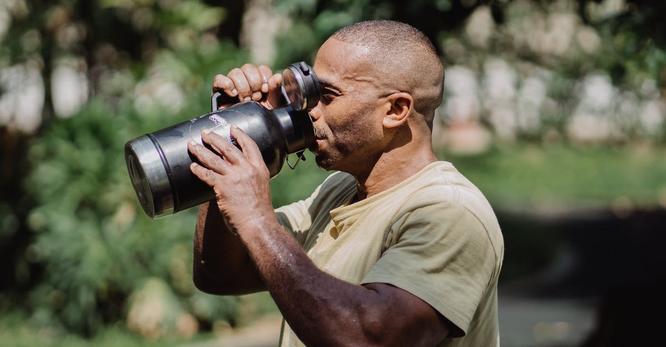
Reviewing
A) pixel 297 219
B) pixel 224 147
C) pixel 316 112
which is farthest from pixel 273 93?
pixel 224 147

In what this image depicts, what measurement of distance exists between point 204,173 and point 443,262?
1.98ft

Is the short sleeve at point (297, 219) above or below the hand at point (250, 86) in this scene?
below

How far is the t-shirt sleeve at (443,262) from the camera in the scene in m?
2.34

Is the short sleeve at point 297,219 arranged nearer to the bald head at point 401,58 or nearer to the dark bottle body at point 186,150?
the dark bottle body at point 186,150

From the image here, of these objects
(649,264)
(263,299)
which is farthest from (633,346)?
(649,264)

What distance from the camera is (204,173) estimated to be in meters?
2.51

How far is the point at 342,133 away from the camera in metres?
2.68

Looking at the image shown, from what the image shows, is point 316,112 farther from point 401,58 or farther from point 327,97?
point 401,58

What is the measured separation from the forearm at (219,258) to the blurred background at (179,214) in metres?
1.91

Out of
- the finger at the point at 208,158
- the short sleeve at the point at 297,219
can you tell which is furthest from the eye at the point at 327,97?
the short sleeve at the point at 297,219

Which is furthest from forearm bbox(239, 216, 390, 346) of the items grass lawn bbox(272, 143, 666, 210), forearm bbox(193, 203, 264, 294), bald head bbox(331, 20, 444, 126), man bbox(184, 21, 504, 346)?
grass lawn bbox(272, 143, 666, 210)

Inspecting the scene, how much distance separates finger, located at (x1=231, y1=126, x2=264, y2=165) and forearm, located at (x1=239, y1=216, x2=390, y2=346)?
226mm

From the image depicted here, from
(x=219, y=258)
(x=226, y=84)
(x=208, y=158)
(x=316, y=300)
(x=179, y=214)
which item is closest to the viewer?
(x=316, y=300)

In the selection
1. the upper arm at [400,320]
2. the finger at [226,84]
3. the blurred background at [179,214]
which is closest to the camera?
the upper arm at [400,320]
